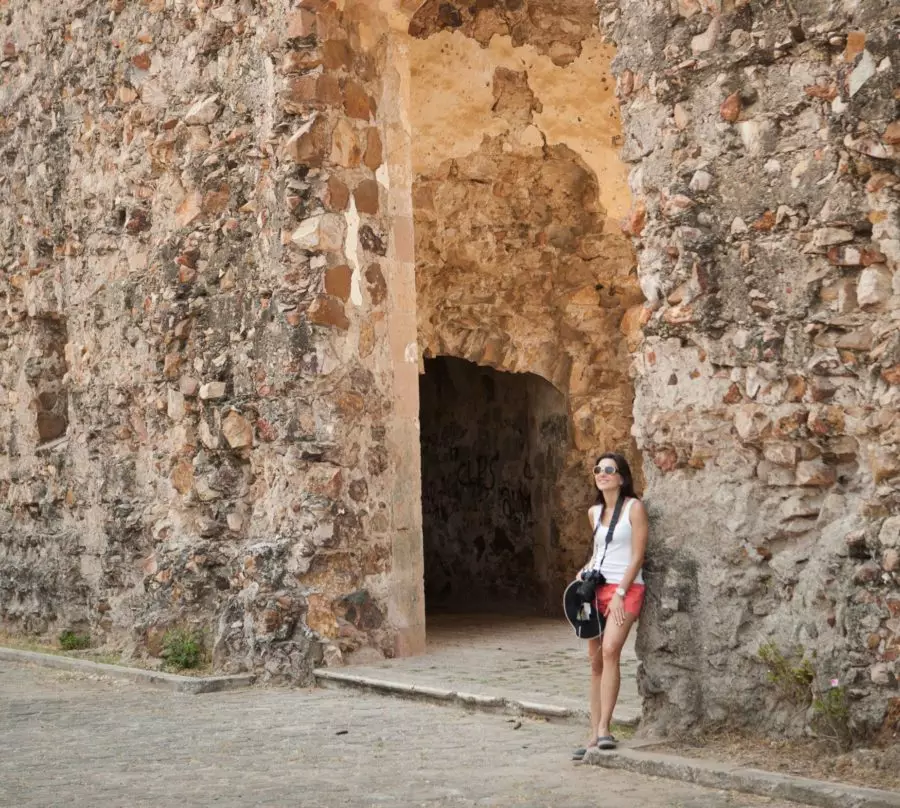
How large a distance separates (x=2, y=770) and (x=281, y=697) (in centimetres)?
185

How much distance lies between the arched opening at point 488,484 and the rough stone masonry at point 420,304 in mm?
312

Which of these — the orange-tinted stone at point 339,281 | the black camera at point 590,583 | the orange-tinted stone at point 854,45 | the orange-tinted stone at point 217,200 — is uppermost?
the orange-tinted stone at point 217,200

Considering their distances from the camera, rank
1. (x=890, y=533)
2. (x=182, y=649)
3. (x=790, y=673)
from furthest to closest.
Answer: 1. (x=182, y=649)
2. (x=790, y=673)
3. (x=890, y=533)

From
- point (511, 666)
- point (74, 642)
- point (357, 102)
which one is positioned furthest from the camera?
point (74, 642)

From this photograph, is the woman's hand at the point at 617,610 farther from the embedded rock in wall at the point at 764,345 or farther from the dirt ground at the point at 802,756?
the dirt ground at the point at 802,756

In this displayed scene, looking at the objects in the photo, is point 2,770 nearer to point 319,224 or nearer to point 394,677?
point 394,677

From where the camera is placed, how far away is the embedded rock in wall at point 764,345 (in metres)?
4.72

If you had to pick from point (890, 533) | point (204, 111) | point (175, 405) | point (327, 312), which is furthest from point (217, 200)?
point (890, 533)

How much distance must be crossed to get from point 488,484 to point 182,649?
4129 mm

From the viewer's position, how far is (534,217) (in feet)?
35.0

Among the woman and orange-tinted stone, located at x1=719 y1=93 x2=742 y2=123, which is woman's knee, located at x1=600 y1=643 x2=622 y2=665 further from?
orange-tinted stone, located at x1=719 y1=93 x2=742 y2=123

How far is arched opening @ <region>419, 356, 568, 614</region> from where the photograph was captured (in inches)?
431

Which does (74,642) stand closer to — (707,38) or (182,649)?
(182,649)

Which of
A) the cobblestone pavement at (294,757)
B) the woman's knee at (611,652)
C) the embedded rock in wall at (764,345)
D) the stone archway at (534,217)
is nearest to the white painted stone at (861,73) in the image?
the embedded rock in wall at (764,345)
